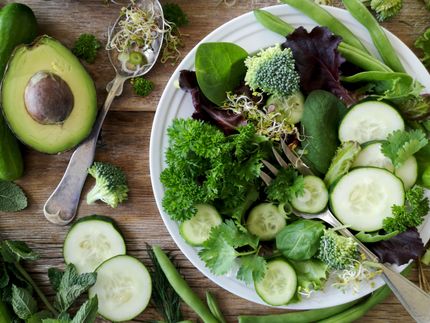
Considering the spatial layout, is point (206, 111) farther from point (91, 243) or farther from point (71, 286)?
point (71, 286)

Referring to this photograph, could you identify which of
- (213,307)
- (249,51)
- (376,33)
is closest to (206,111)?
(249,51)

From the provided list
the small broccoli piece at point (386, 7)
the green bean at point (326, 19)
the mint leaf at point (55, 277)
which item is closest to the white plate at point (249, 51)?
the green bean at point (326, 19)

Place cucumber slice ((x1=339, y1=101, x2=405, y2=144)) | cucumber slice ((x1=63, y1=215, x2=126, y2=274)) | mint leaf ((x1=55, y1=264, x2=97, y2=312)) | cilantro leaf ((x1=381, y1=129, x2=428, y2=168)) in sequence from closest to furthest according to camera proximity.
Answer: cilantro leaf ((x1=381, y1=129, x2=428, y2=168)) < cucumber slice ((x1=339, y1=101, x2=405, y2=144)) < mint leaf ((x1=55, y1=264, x2=97, y2=312)) < cucumber slice ((x1=63, y1=215, x2=126, y2=274))

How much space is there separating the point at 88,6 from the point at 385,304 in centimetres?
183

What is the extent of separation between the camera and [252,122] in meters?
2.08

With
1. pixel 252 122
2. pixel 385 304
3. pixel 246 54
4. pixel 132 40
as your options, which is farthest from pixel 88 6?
pixel 385 304

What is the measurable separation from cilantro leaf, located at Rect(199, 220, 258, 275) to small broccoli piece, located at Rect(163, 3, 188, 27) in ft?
2.89

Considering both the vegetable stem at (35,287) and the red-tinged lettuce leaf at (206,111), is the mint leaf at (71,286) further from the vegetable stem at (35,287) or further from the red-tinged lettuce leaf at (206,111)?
the red-tinged lettuce leaf at (206,111)

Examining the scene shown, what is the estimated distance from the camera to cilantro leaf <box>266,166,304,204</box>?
202 centimetres

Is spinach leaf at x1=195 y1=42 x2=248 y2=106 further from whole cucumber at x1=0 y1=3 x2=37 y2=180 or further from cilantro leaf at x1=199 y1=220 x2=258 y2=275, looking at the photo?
whole cucumber at x1=0 y1=3 x2=37 y2=180

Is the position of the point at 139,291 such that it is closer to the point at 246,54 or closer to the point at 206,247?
the point at 206,247

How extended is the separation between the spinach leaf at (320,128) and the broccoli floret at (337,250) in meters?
0.27

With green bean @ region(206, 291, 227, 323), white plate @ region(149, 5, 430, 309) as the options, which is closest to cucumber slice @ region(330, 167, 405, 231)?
white plate @ region(149, 5, 430, 309)

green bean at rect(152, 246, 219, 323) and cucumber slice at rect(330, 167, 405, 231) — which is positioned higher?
cucumber slice at rect(330, 167, 405, 231)
